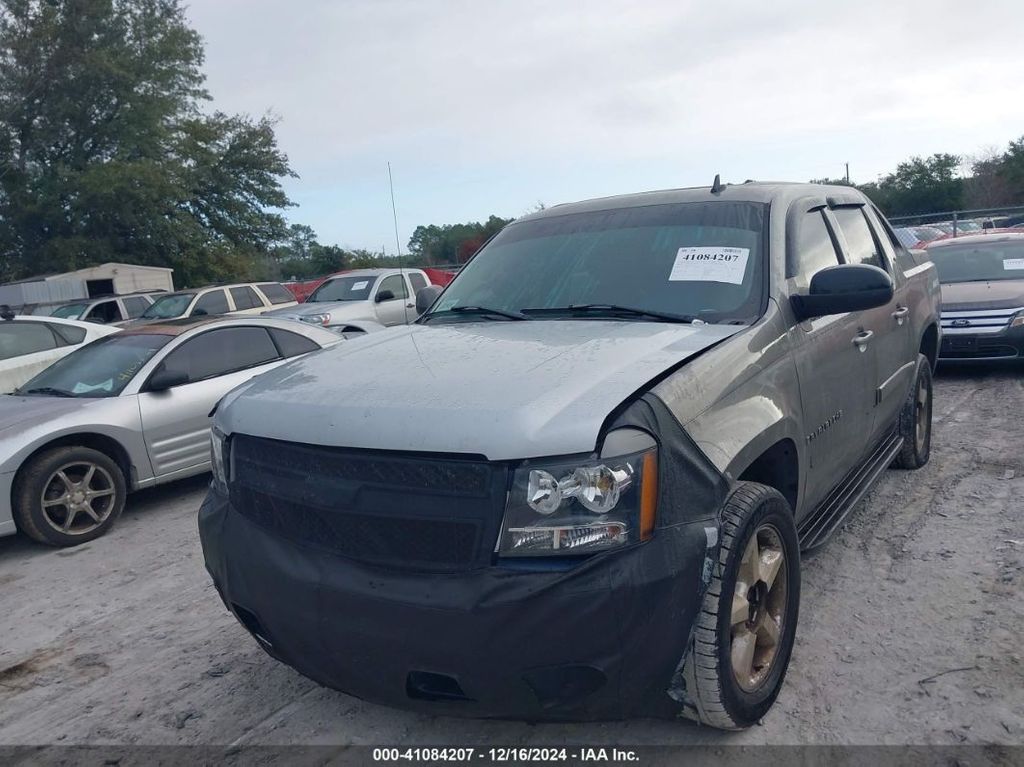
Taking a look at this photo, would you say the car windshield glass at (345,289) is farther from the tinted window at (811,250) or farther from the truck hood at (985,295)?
the tinted window at (811,250)

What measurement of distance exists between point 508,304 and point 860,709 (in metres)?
2.18

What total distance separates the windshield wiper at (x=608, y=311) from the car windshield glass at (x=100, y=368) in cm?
406

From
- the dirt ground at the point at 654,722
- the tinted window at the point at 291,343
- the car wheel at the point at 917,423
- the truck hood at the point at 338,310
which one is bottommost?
the dirt ground at the point at 654,722

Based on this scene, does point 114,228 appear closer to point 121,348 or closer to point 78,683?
point 121,348

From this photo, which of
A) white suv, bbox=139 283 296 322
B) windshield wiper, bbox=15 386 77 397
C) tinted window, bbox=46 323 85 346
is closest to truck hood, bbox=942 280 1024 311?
windshield wiper, bbox=15 386 77 397

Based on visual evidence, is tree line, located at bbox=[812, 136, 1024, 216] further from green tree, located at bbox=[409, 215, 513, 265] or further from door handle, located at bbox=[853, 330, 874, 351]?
door handle, located at bbox=[853, 330, 874, 351]

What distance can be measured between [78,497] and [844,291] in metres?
5.12

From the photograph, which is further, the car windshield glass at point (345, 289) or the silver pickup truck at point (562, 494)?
the car windshield glass at point (345, 289)

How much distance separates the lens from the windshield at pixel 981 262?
9.49m

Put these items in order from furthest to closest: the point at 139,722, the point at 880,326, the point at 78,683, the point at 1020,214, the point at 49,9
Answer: the point at 49,9 → the point at 1020,214 → the point at 880,326 → the point at 78,683 → the point at 139,722

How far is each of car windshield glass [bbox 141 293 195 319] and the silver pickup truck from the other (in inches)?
549

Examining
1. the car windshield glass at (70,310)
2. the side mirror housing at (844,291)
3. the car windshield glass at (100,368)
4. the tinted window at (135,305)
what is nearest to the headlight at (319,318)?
the car windshield glass at (100,368)

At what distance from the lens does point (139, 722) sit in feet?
10.7

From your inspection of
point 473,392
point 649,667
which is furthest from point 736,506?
point 473,392
